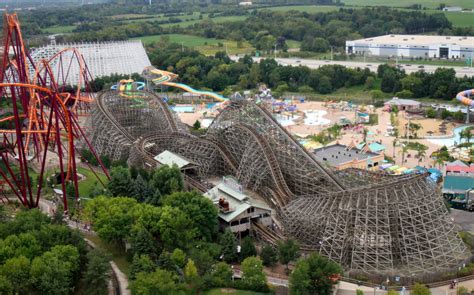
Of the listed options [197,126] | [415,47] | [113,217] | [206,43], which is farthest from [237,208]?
[206,43]

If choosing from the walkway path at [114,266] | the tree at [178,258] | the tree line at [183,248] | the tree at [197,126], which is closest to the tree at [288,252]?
the tree line at [183,248]

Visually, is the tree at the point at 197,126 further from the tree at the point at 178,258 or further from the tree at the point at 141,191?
the tree at the point at 178,258

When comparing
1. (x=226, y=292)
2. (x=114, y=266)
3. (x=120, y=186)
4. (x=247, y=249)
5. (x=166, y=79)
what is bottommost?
(x=226, y=292)

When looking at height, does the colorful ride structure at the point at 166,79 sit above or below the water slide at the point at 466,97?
above

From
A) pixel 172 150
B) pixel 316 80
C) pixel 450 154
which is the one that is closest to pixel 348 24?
pixel 316 80

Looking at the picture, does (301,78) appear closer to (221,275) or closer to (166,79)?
(166,79)

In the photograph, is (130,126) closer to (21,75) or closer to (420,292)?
(21,75)
